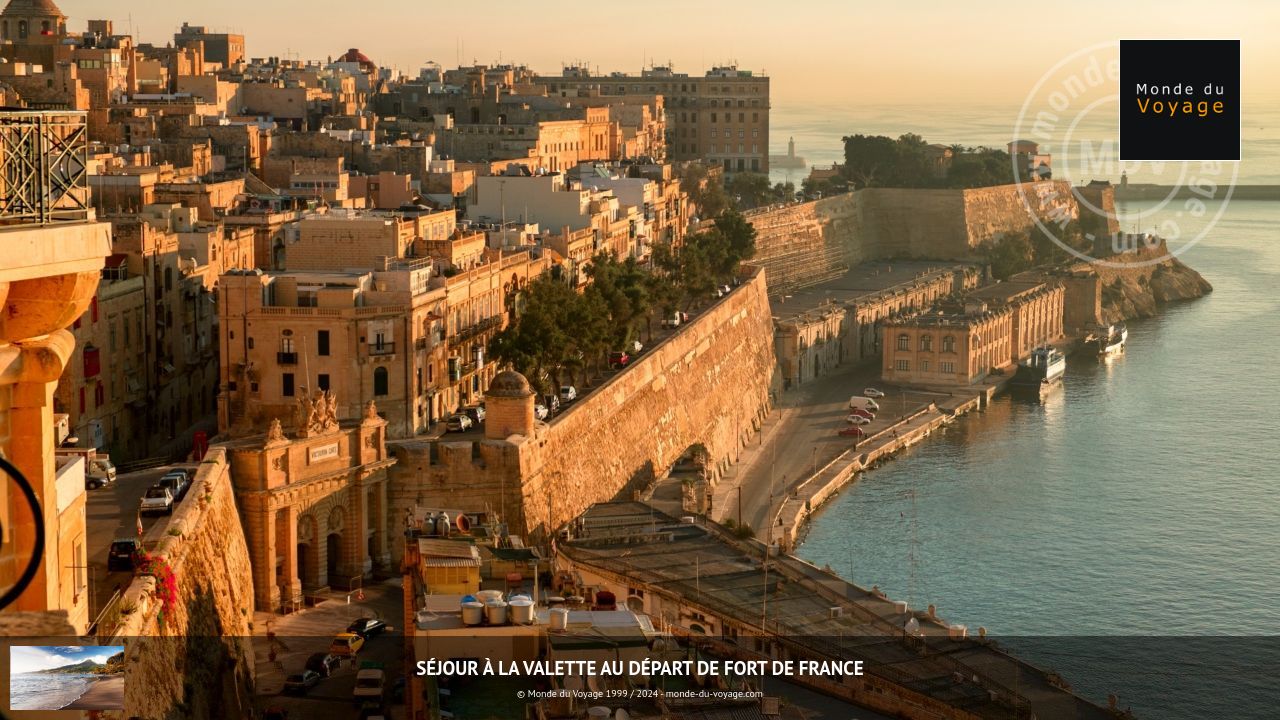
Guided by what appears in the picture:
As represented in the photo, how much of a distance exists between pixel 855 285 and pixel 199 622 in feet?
147

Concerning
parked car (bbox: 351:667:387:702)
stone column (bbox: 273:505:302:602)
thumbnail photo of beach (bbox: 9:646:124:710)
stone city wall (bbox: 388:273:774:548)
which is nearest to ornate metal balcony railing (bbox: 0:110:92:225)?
thumbnail photo of beach (bbox: 9:646:124:710)

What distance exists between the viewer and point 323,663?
17219mm

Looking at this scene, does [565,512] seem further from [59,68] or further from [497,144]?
[497,144]

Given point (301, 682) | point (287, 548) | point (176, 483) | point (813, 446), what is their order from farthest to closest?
point (813, 446), point (287, 548), point (176, 483), point (301, 682)

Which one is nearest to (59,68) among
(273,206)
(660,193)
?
(273,206)

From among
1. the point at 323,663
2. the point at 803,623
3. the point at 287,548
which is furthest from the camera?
the point at 803,623

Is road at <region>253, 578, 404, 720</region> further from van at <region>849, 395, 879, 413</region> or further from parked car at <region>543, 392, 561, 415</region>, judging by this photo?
van at <region>849, 395, 879, 413</region>

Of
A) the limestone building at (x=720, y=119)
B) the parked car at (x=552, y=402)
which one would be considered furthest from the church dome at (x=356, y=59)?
the parked car at (x=552, y=402)

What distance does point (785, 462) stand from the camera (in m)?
36.0

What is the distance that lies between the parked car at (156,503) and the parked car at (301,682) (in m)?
1.73

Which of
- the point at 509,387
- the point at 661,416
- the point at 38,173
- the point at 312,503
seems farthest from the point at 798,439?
the point at 38,173

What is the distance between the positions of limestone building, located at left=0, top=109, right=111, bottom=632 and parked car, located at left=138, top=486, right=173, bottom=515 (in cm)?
1075

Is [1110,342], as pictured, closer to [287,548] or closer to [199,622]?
[287,548]

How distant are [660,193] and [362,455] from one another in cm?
2542
